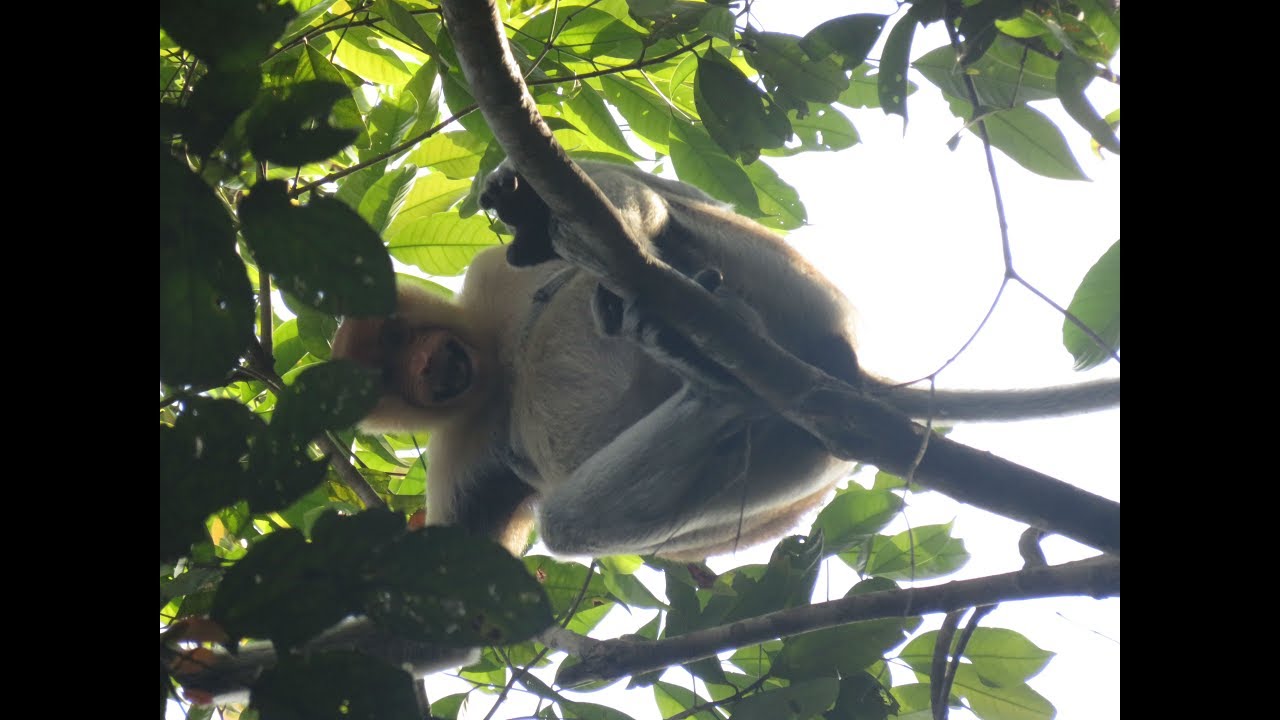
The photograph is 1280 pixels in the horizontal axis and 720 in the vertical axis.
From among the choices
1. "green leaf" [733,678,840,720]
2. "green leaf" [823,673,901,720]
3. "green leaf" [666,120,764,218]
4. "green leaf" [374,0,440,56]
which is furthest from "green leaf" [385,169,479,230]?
"green leaf" [823,673,901,720]

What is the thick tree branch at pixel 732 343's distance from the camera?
1.74 metres

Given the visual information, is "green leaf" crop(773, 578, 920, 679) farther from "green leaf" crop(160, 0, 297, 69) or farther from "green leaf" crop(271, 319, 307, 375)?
"green leaf" crop(160, 0, 297, 69)

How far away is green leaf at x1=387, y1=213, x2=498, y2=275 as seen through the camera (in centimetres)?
312

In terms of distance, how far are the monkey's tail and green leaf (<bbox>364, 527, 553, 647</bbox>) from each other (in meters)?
1.66

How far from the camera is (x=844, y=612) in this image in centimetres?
228

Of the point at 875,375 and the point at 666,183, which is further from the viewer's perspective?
the point at 666,183

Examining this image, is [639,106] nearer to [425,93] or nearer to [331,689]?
[425,93]

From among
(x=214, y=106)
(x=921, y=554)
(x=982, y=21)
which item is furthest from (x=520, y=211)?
(x=921, y=554)

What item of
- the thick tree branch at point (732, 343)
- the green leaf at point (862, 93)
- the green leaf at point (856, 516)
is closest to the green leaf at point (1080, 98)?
the thick tree branch at point (732, 343)

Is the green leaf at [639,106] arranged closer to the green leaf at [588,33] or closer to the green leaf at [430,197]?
the green leaf at [588,33]

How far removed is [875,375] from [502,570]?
7.56 feet

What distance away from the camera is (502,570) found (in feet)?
3.60
